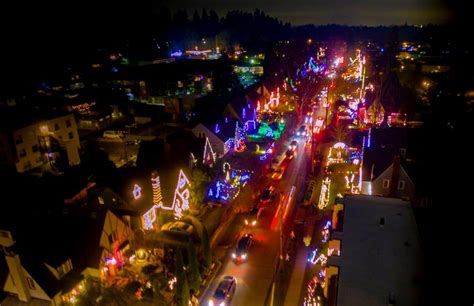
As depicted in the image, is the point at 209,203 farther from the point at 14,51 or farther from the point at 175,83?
the point at 14,51

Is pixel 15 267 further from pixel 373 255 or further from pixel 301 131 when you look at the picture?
pixel 301 131

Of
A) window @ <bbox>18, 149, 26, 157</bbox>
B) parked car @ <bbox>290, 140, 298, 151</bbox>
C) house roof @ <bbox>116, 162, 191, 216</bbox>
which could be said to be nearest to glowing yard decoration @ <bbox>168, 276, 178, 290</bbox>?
house roof @ <bbox>116, 162, 191, 216</bbox>

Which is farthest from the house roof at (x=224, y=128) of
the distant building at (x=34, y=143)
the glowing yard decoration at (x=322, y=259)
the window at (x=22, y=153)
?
the glowing yard decoration at (x=322, y=259)

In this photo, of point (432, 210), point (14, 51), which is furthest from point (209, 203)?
point (14, 51)

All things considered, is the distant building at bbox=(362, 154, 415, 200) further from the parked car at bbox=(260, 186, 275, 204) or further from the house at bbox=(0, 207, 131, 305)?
the house at bbox=(0, 207, 131, 305)

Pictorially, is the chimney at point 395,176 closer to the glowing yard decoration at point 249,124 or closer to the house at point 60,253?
the house at point 60,253

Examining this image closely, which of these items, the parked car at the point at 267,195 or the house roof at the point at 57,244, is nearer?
the house roof at the point at 57,244

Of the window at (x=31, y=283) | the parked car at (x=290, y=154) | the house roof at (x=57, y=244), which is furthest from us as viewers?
the parked car at (x=290, y=154)
